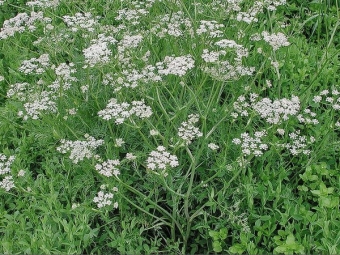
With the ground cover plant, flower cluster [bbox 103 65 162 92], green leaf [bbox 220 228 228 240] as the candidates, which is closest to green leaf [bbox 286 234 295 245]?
the ground cover plant

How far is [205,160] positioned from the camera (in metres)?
3.31

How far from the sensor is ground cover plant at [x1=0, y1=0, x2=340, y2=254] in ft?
9.35

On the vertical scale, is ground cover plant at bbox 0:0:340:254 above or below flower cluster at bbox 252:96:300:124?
below

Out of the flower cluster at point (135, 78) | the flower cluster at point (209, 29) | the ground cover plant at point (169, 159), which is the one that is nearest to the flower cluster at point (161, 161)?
the ground cover plant at point (169, 159)

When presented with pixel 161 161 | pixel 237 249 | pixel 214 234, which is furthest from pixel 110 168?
pixel 237 249

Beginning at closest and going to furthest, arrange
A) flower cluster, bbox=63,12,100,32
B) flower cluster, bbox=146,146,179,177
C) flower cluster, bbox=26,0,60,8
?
flower cluster, bbox=146,146,179,177 < flower cluster, bbox=63,12,100,32 < flower cluster, bbox=26,0,60,8

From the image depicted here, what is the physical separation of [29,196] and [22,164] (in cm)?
29

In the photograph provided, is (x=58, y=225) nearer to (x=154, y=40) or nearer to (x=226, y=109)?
(x=226, y=109)

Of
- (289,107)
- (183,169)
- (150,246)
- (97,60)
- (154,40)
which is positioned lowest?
(150,246)

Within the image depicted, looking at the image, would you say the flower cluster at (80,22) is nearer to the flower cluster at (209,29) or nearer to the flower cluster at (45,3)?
the flower cluster at (45,3)

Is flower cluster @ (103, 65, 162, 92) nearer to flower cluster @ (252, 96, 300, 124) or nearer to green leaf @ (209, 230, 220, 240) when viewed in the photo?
flower cluster @ (252, 96, 300, 124)

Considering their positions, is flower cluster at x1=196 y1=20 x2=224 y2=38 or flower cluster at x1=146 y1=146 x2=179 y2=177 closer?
flower cluster at x1=146 y1=146 x2=179 y2=177

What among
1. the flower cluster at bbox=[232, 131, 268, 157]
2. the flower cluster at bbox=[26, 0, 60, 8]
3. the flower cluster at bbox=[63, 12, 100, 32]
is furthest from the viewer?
the flower cluster at bbox=[26, 0, 60, 8]

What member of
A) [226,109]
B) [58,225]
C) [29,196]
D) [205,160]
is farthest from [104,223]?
[226,109]
